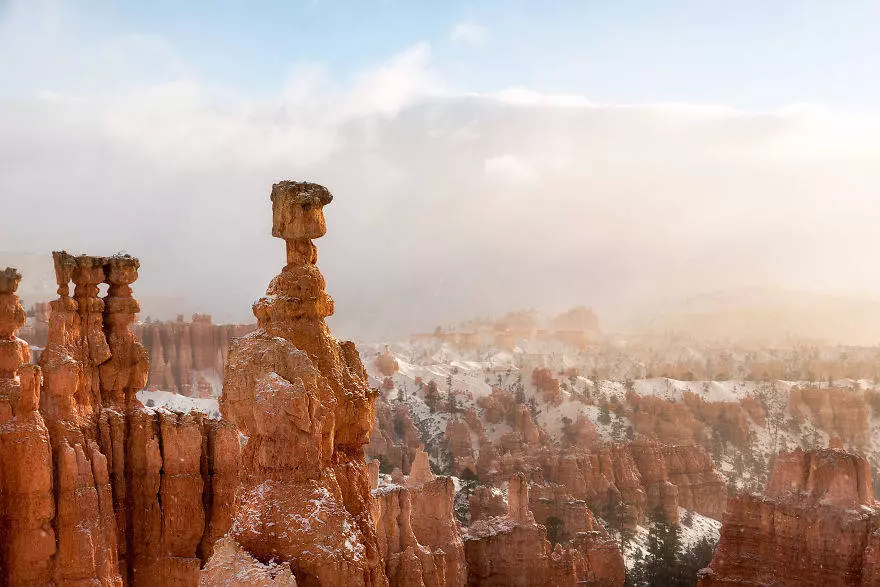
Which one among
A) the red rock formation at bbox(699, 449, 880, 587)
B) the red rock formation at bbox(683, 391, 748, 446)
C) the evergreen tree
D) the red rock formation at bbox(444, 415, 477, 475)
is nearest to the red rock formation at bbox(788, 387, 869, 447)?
the red rock formation at bbox(683, 391, 748, 446)

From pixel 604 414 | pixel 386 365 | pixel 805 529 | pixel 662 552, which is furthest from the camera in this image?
pixel 386 365

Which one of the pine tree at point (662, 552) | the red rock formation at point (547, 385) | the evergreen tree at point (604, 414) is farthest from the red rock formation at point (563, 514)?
the red rock formation at point (547, 385)

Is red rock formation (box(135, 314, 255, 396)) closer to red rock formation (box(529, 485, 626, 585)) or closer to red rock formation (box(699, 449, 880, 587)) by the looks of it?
red rock formation (box(529, 485, 626, 585))

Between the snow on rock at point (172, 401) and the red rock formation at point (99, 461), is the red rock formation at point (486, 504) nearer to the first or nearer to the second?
the red rock formation at point (99, 461)

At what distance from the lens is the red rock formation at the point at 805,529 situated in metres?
21.7

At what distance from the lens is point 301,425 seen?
884 centimetres

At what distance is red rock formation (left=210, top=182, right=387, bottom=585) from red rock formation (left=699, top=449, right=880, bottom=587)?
16.6 m

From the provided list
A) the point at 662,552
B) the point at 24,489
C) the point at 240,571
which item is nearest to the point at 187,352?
the point at 662,552

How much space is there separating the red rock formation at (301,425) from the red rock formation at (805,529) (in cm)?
1665

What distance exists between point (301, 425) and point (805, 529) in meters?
18.6

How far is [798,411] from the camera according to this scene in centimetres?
6738

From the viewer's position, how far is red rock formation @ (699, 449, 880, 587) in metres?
21.7

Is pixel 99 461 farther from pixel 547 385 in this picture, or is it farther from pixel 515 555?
pixel 547 385

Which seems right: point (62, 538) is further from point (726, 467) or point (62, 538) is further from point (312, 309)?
point (726, 467)
